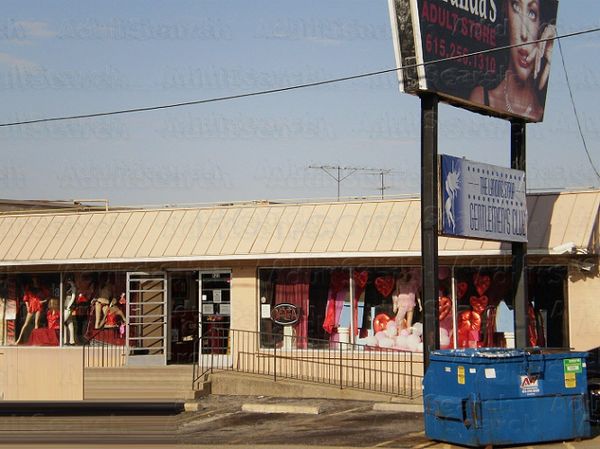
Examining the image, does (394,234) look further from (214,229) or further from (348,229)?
(214,229)

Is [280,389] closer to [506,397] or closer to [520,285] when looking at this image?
[520,285]

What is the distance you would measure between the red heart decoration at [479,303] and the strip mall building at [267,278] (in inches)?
1.0

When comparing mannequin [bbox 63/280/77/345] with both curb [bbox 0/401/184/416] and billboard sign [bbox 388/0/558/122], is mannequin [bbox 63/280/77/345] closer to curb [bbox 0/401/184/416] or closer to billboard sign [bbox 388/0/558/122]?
curb [bbox 0/401/184/416]

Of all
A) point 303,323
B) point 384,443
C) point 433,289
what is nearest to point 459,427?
point 384,443

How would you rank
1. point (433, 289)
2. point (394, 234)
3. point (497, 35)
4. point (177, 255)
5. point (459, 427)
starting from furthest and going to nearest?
1. point (177, 255)
2. point (394, 234)
3. point (497, 35)
4. point (433, 289)
5. point (459, 427)

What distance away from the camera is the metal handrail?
70.7ft

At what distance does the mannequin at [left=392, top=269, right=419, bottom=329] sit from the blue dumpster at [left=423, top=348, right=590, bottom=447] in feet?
23.2

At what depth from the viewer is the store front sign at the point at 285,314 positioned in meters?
23.1

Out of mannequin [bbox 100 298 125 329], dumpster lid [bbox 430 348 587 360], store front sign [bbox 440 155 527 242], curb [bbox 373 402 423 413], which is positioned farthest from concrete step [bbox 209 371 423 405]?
dumpster lid [bbox 430 348 587 360]

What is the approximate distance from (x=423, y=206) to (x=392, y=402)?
4.62m

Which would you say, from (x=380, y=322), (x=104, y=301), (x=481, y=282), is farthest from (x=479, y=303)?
(x=104, y=301)

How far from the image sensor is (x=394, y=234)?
21.8m

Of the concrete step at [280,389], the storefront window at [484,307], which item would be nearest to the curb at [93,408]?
the concrete step at [280,389]

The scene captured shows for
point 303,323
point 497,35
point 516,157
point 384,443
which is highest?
point 497,35
